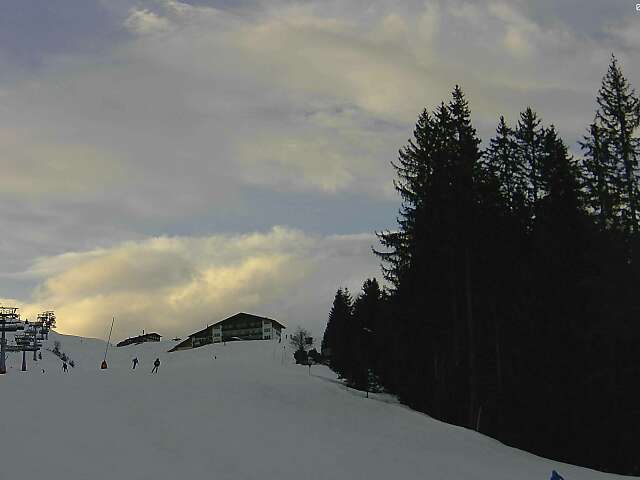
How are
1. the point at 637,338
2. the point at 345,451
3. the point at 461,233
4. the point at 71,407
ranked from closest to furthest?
the point at 345,451 < the point at 71,407 < the point at 637,338 < the point at 461,233

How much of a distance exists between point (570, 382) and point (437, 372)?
8.50 metres

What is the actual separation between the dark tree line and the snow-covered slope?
16.4 ft

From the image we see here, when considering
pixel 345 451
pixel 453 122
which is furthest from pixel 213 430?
pixel 453 122

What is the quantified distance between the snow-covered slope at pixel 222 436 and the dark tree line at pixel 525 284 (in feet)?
16.4

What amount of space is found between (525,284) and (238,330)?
112 metres

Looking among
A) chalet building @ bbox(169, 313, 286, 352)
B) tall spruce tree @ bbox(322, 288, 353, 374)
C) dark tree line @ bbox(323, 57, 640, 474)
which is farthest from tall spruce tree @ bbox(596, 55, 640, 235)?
chalet building @ bbox(169, 313, 286, 352)

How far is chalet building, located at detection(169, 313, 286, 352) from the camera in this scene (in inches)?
5482

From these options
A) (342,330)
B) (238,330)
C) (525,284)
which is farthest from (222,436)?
(238,330)

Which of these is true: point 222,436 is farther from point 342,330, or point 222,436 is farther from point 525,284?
point 342,330

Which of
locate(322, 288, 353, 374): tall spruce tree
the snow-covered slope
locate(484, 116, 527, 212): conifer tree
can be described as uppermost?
locate(484, 116, 527, 212): conifer tree

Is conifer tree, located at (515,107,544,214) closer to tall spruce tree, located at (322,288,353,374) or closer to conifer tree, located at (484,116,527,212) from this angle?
conifer tree, located at (484,116,527,212)

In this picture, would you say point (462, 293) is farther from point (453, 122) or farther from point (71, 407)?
point (71, 407)

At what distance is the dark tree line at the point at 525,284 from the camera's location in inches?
1203

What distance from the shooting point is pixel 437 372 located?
38125mm
